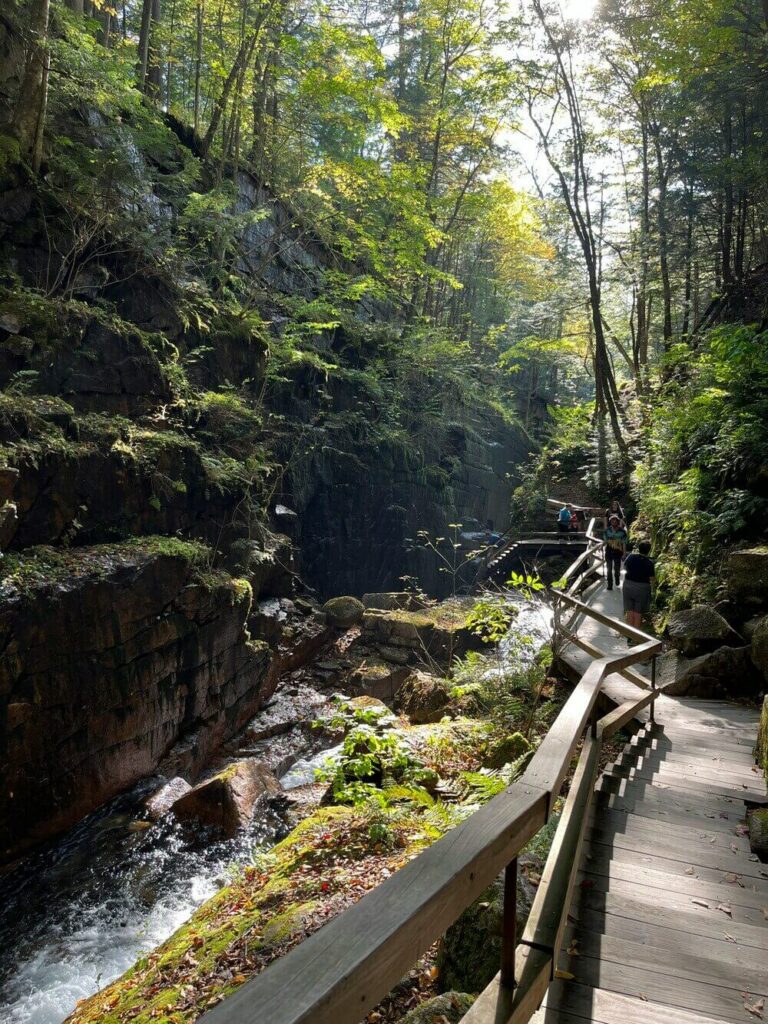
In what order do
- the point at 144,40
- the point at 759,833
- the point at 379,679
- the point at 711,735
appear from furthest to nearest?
the point at 144,40, the point at 379,679, the point at 711,735, the point at 759,833

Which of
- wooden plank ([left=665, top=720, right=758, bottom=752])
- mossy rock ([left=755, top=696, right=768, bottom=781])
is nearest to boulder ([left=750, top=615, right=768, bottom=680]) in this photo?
wooden plank ([left=665, top=720, right=758, bottom=752])

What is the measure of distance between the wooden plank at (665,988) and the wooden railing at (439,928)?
38 centimetres

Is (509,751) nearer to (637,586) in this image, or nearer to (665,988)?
(665,988)

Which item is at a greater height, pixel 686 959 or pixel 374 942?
pixel 374 942

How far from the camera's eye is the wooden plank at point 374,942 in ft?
3.30

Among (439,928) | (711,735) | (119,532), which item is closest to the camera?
(439,928)

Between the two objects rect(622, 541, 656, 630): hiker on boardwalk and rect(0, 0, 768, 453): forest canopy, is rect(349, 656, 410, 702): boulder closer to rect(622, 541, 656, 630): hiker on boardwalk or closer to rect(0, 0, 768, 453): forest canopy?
rect(622, 541, 656, 630): hiker on boardwalk

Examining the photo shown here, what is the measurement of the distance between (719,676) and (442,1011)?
7.10 metres

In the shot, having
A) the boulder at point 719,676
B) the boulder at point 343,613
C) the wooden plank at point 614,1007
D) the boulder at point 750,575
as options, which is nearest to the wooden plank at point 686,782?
the boulder at point 719,676

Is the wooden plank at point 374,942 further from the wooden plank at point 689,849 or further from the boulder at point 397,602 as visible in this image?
the boulder at point 397,602

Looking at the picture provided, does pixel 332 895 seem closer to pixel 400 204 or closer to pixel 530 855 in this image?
pixel 530 855

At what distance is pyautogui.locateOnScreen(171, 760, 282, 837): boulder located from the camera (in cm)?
898

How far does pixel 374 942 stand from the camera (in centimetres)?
119

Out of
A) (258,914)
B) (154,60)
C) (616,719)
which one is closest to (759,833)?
(616,719)
